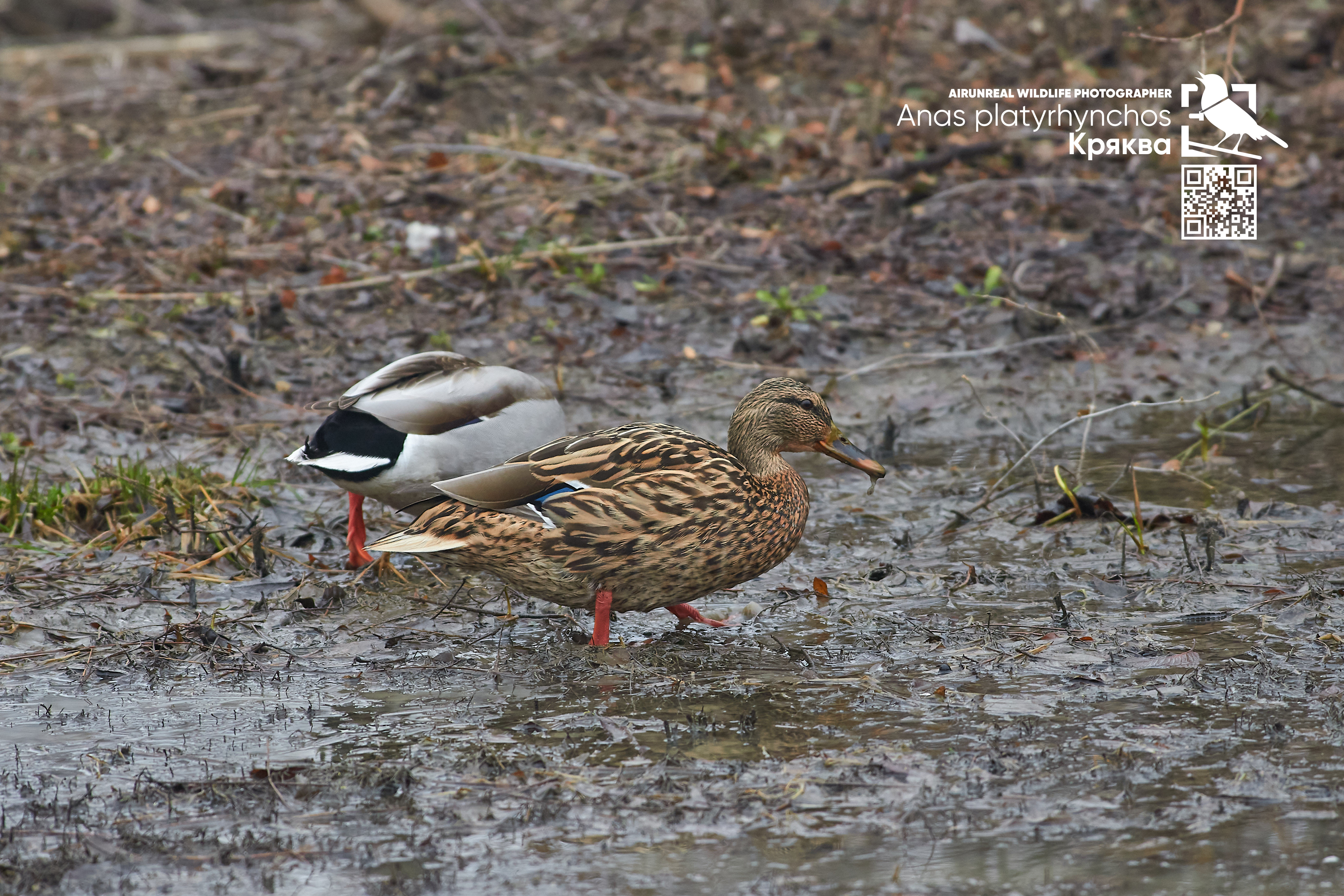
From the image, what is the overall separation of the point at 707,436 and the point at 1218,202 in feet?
14.9

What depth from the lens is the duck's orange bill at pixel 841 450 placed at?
543 cm

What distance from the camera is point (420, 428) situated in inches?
233

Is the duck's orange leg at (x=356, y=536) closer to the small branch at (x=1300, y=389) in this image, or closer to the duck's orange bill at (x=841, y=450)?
the duck's orange bill at (x=841, y=450)

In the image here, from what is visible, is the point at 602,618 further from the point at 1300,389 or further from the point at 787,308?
the point at 1300,389

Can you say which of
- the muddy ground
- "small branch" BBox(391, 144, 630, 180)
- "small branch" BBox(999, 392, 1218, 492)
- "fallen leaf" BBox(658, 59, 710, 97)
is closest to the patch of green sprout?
the muddy ground

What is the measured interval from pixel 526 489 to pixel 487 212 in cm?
543

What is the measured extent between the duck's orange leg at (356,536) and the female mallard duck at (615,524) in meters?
0.97

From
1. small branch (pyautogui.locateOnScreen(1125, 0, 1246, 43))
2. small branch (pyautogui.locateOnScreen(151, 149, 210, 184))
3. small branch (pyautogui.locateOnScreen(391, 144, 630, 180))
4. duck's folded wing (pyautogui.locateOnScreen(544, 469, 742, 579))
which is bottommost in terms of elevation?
duck's folded wing (pyautogui.locateOnScreen(544, 469, 742, 579))

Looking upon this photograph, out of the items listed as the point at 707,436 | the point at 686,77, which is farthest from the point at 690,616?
the point at 686,77

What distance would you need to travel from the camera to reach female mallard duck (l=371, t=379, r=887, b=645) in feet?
16.0

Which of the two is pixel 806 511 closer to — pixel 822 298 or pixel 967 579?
pixel 967 579

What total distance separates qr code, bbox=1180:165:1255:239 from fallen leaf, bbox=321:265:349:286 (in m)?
5.73

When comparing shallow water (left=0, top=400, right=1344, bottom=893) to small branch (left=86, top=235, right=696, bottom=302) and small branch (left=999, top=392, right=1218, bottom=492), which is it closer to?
small branch (left=999, top=392, right=1218, bottom=492)

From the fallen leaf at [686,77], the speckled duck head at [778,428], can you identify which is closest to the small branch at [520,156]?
the fallen leaf at [686,77]
